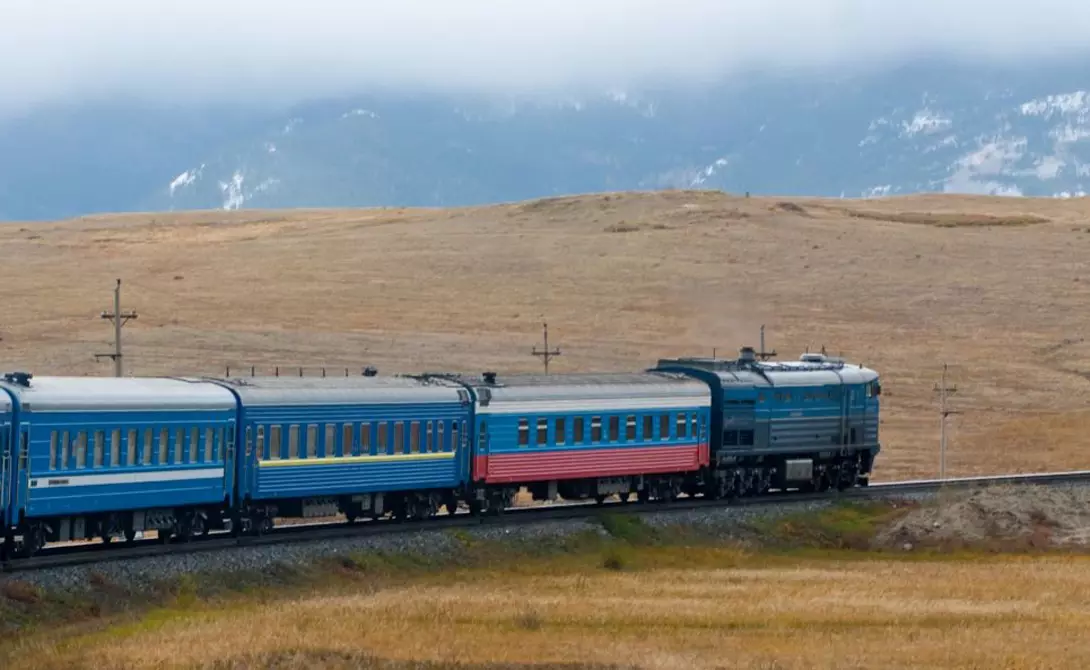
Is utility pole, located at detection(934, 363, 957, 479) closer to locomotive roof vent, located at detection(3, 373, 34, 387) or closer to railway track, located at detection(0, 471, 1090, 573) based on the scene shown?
railway track, located at detection(0, 471, 1090, 573)

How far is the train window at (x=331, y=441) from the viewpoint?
42.8 metres

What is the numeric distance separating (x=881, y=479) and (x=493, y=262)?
5015 cm

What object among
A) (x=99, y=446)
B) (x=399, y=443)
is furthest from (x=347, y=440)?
(x=99, y=446)

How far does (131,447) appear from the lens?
3744 cm

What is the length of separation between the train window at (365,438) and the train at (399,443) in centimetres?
6

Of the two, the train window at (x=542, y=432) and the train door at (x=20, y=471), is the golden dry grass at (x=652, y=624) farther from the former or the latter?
the train window at (x=542, y=432)

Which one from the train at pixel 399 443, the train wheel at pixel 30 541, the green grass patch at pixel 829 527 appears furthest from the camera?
the green grass patch at pixel 829 527

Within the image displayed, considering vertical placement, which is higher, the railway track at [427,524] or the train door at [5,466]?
the train door at [5,466]

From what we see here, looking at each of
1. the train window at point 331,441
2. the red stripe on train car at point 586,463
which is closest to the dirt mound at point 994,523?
the red stripe on train car at point 586,463

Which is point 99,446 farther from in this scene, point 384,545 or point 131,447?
point 384,545

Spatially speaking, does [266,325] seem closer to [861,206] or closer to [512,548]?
[512,548]

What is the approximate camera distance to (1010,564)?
161 ft

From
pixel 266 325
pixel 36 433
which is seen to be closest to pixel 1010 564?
pixel 36 433

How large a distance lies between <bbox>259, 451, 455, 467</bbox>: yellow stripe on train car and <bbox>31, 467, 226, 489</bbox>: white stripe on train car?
5.98ft
